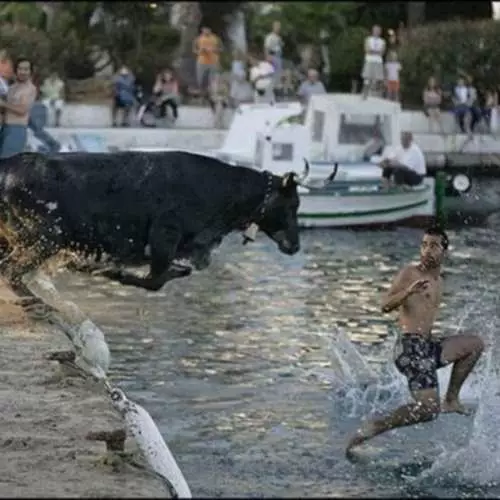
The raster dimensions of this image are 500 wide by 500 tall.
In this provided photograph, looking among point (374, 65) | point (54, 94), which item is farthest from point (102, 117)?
point (374, 65)

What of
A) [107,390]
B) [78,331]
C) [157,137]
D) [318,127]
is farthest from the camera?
[157,137]

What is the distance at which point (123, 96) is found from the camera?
35.4 m

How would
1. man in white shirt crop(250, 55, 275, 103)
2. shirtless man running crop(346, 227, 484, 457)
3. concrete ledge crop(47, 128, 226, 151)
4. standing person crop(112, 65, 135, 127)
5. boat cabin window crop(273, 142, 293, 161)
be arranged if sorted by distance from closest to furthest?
shirtless man running crop(346, 227, 484, 457), boat cabin window crop(273, 142, 293, 161), concrete ledge crop(47, 128, 226, 151), standing person crop(112, 65, 135, 127), man in white shirt crop(250, 55, 275, 103)

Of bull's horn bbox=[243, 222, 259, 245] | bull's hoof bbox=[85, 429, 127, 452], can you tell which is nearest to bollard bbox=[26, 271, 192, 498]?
bull's hoof bbox=[85, 429, 127, 452]

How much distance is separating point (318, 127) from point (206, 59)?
800cm

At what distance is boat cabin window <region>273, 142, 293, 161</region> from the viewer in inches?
1122

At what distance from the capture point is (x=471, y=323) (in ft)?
55.3

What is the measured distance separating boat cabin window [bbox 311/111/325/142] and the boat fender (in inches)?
108

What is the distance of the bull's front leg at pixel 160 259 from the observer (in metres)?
11.9

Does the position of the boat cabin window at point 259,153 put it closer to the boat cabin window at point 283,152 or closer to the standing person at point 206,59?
the boat cabin window at point 283,152

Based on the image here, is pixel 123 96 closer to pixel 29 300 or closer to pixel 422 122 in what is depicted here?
pixel 422 122

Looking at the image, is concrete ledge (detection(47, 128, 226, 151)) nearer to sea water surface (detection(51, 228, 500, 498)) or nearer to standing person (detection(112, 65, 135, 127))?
standing person (detection(112, 65, 135, 127))

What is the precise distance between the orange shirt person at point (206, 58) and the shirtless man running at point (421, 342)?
27360 millimetres

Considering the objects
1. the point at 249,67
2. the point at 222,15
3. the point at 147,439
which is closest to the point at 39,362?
the point at 147,439
